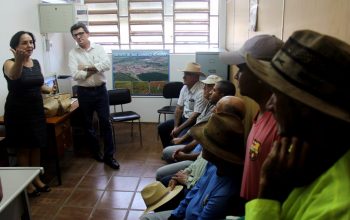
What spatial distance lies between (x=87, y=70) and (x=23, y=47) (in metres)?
0.90

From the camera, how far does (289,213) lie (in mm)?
778

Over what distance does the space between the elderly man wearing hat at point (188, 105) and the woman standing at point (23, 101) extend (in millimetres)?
1452

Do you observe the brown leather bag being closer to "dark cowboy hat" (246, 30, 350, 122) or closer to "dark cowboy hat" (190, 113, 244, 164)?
"dark cowboy hat" (190, 113, 244, 164)

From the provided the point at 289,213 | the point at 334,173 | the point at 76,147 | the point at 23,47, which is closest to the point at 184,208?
the point at 289,213

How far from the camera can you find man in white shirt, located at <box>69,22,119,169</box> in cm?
378

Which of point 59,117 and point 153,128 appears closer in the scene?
point 59,117

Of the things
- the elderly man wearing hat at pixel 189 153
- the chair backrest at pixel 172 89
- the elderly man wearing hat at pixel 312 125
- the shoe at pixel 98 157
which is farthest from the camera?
the chair backrest at pixel 172 89

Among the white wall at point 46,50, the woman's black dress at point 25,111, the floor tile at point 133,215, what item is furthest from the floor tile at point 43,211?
the white wall at point 46,50

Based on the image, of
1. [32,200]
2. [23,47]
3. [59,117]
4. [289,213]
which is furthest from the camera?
[59,117]

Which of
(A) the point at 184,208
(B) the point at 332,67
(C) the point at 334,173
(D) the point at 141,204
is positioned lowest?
(D) the point at 141,204

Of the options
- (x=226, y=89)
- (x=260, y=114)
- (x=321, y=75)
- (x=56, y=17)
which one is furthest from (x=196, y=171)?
(x=56, y=17)

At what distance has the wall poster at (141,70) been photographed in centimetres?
546

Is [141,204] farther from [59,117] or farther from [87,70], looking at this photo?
[87,70]

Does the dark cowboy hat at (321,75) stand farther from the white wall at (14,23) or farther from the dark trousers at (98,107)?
the white wall at (14,23)
